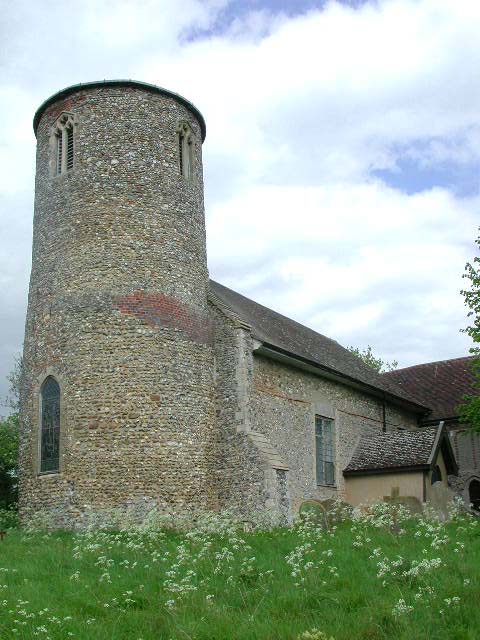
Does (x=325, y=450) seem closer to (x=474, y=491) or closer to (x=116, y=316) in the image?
(x=116, y=316)

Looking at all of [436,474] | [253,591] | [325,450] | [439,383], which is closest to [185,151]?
[325,450]

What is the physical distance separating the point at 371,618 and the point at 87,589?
3896 millimetres

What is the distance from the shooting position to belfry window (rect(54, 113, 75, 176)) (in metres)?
20.1

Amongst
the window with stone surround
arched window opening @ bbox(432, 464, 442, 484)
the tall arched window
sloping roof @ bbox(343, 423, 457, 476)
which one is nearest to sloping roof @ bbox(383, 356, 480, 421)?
sloping roof @ bbox(343, 423, 457, 476)

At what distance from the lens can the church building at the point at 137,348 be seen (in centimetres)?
1786

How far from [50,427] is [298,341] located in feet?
32.1

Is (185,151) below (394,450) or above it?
above

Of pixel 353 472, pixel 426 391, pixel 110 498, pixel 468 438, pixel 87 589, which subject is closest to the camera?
pixel 87 589

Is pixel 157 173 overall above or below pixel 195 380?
above

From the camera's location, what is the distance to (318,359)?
24.5 meters

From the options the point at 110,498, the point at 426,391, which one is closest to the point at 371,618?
the point at 110,498

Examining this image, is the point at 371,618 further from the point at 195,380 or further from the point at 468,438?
the point at 468,438

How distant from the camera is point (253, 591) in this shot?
31.1 ft

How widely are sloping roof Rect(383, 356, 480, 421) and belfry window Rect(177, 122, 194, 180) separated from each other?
15752 mm
